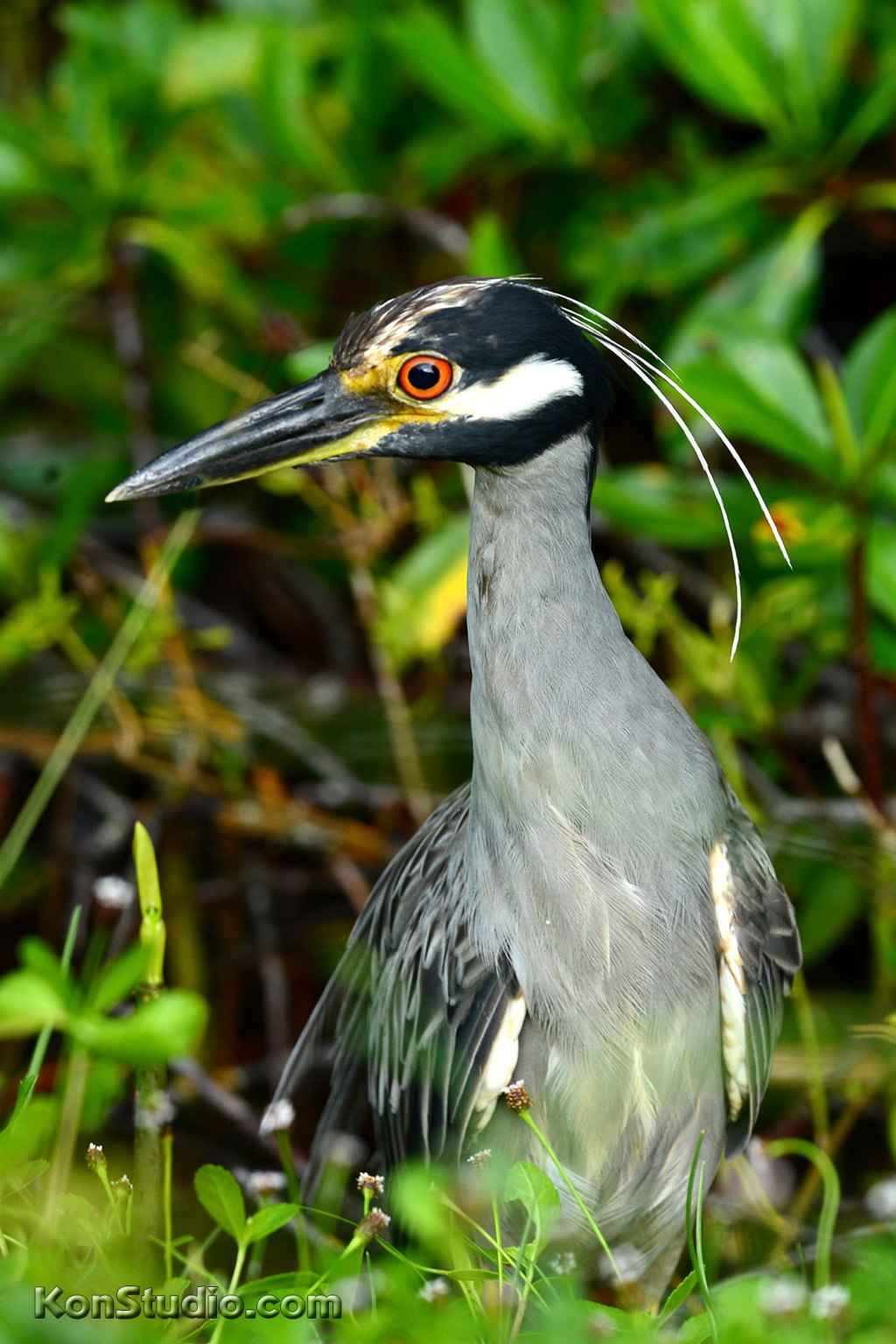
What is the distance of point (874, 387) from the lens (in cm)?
206

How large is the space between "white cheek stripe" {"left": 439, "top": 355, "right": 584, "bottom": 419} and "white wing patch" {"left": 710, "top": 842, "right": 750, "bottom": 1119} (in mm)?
560

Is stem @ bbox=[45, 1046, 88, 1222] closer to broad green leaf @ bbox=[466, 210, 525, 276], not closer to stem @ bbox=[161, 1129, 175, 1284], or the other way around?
stem @ bbox=[161, 1129, 175, 1284]

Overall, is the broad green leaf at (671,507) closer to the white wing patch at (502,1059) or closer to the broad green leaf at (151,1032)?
the white wing patch at (502,1059)

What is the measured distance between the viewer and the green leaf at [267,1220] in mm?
1199

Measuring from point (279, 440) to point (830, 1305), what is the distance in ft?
3.35

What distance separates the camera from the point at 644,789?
156 cm

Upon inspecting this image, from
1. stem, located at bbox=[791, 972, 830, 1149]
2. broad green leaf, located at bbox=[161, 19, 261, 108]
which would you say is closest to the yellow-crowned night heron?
stem, located at bbox=[791, 972, 830, 1149]

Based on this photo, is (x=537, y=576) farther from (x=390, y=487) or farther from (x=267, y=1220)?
(x=390, y=487)

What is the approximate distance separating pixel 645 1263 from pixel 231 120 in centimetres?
253

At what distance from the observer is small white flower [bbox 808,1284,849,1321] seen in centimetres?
112

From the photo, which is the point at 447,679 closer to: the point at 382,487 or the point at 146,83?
the point at 382,487

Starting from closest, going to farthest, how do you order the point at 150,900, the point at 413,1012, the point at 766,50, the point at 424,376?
1. the point at 150,900
2. the point at 424,376
3. the point at 413,1012
4. the point at 766,50

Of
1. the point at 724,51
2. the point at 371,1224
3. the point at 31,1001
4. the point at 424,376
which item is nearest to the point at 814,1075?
the point at 371,1224

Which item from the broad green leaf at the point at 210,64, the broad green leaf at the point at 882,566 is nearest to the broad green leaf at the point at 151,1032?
the broad green leaf at the point at 882,566
